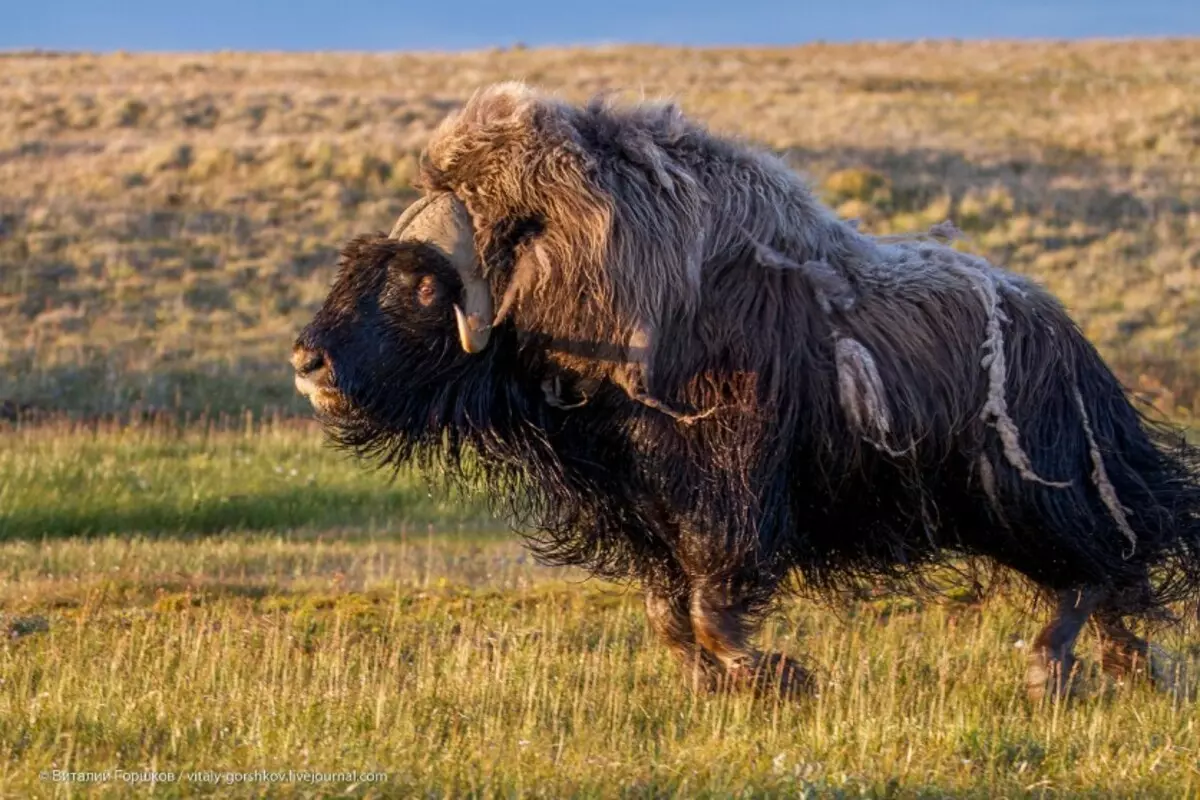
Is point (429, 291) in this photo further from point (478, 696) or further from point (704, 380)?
point (478, 696)

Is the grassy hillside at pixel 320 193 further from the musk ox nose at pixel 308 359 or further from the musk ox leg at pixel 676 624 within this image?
the musk ox leg at pixel 676 624

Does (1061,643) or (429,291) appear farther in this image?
(1061,643)

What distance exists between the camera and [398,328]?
17.6 ft

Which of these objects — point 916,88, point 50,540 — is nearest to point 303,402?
point 50,540

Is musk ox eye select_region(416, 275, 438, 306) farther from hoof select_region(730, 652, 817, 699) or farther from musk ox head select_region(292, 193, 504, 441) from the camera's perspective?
hoof select_region(730, 652, 817, 699)

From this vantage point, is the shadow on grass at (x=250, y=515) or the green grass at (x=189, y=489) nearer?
the shadow on grass at (x=250, y=515)

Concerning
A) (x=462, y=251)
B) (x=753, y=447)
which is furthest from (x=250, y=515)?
(x=753, y=447)

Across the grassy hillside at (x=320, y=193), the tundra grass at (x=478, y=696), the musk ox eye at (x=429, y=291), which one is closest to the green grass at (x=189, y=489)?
the tundra grass at (x=478, y=696)

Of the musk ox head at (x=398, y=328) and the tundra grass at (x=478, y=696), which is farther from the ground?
the musk ox head at (x=398, y=328)

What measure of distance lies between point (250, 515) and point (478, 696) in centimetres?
645

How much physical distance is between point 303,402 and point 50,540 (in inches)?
271

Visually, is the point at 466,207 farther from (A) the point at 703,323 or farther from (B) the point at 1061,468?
(B) the point at 1061,468

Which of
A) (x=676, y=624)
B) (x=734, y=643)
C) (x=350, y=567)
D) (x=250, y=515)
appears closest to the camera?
(x=734, y=643)

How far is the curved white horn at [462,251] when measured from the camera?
533 cm
